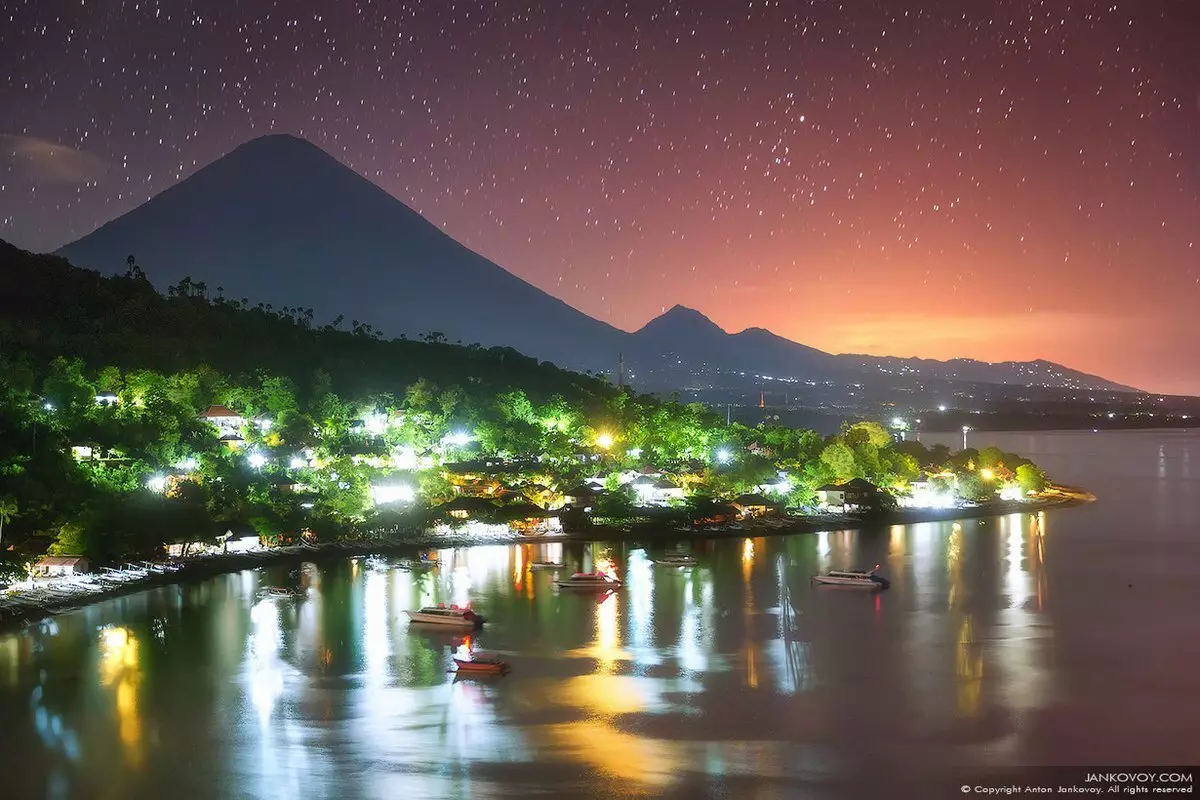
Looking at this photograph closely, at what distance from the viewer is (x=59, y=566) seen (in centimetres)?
1427

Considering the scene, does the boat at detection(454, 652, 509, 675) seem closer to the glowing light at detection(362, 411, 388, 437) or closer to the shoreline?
the shoreline

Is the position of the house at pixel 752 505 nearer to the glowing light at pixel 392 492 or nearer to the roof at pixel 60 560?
the glowing light at pixel 392 492

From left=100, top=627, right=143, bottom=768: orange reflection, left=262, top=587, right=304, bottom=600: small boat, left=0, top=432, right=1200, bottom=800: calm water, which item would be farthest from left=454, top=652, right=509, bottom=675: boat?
left=262, top=587, right=304, bottom=600: small boat

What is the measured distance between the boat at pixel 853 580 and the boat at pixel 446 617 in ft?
18.9

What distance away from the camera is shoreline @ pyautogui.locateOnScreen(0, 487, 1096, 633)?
13.1 metres

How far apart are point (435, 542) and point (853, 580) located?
279 inches

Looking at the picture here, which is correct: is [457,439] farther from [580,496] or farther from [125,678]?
[125,678]

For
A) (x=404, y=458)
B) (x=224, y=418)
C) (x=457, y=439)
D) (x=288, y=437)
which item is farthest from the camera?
(x=457, y=439)

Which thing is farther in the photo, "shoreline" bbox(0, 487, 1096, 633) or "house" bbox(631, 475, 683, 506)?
"house" bbox(631, 475, 683, 506)

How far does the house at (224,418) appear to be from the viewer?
24.2 meters

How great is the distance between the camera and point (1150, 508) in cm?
3025

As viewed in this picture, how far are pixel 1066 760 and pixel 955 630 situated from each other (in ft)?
16.2

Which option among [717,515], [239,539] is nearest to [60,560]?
[239,539]

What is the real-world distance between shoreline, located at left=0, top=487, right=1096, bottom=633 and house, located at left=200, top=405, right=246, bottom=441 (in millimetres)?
6760
